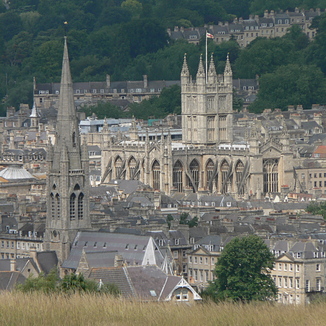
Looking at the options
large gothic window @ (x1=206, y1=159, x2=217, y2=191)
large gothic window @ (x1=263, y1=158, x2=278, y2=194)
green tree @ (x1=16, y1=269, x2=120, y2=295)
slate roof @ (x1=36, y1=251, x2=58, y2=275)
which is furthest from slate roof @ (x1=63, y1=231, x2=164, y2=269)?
large gothic window @ (x1=206, y1=159, x2=217, y2=191)

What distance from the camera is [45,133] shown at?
19562cm

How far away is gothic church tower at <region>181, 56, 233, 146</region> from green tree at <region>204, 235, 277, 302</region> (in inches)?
2242

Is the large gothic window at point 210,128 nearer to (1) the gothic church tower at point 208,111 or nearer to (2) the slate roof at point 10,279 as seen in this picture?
(1) the gothic church tower at point 208,111

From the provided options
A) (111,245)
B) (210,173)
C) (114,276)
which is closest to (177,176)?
(210,173)

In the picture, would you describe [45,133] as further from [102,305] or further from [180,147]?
[102,305]

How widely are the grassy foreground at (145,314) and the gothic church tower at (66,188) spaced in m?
40.4

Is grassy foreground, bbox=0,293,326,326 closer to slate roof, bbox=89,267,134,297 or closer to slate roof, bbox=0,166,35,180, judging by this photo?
slate roof, bbox=89,267,134,297

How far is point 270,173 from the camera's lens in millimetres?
149500

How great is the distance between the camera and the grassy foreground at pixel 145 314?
58875 millimetres

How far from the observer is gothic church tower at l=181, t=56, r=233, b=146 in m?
156

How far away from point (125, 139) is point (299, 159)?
50.0 feet

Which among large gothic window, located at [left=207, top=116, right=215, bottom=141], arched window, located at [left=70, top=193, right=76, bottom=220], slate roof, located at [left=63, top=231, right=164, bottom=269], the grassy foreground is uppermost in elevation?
large gothic window, located at [left=207, top=116, right=215, bottom=141]

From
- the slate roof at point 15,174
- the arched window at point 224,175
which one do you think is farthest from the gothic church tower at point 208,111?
the slate roof at point 15,174

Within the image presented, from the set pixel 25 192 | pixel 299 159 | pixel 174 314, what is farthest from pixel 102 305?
pixel 299 159
